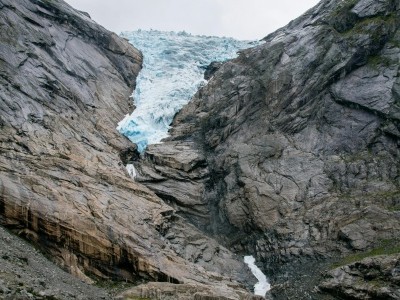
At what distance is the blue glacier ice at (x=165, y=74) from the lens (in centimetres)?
5481

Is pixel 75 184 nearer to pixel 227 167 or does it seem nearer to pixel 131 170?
pixel 131 170

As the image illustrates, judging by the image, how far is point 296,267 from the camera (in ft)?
117

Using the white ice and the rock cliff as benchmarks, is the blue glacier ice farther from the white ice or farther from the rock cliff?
the white ice

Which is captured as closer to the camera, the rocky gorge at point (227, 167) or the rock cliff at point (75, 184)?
the rock cliff at point (75, 184)

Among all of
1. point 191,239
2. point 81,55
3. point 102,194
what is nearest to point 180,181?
point 191,239

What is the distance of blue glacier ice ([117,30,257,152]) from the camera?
54.8 meters

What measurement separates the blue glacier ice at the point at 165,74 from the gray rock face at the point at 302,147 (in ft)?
13.2

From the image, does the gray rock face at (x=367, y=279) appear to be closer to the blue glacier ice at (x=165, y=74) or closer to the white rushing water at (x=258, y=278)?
the white rushing water at (x=258, y=278)

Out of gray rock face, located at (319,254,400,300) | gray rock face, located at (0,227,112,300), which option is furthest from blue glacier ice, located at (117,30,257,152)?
gray rock face, located at (319,254,400,300)

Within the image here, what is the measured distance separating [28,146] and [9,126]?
2266 millimetres

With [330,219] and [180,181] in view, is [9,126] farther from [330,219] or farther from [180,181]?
[330,219]

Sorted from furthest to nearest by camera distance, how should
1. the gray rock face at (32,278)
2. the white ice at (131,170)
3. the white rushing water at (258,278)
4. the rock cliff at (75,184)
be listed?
the white ice at (131,170) < the white rushing water at (258,278) < the rock cliff at (75,184) < the gray rock face at (32,278)

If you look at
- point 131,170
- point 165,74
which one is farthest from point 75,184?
point 165,74

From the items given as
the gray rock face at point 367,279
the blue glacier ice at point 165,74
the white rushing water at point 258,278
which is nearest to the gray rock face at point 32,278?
the white rushing water at point 258,278
